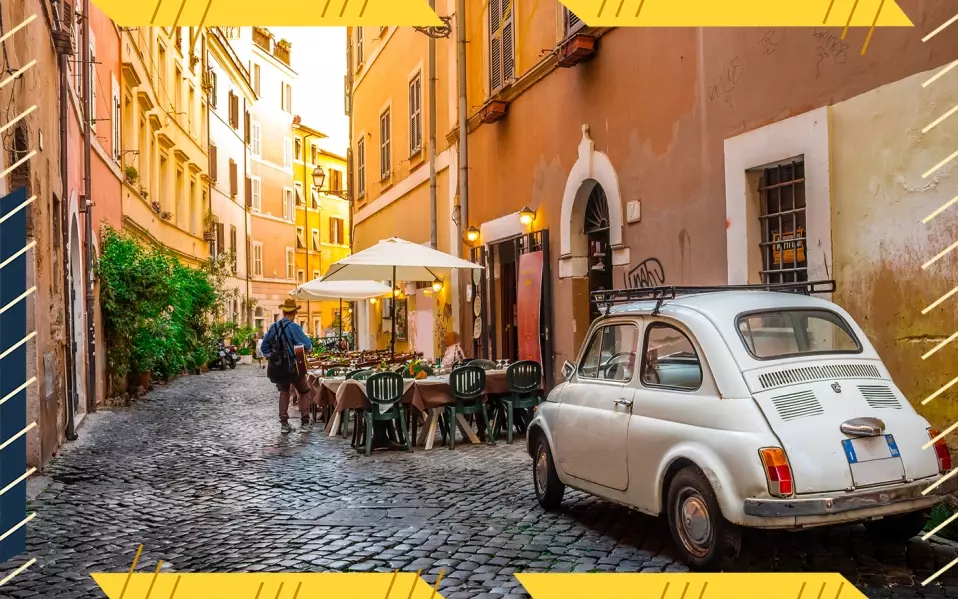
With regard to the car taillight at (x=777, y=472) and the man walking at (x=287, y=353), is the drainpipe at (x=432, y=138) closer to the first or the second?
the man walking at (x=287, y=353)

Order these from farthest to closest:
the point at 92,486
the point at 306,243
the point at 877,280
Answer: the point at 306,243, the point at 92,486, the point at 877,280

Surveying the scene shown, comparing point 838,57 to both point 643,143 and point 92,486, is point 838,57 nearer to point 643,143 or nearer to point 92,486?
point 643,143

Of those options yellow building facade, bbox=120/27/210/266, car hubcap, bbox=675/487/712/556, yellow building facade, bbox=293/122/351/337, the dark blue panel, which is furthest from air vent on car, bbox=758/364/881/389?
yellow building facade, bbox=293/122/351/337

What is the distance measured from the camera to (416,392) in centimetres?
988

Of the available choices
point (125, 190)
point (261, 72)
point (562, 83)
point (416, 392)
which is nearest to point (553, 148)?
point (562, 83)

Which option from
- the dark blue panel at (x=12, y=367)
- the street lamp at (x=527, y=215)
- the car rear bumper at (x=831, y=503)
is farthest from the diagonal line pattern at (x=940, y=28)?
the street lamp at (x=527, y=215)

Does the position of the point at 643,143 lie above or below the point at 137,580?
→ above

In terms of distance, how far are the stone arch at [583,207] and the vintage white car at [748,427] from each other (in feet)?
15.3

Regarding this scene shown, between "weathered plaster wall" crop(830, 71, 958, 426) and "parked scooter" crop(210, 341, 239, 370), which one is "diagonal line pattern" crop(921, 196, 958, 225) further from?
"parked scooter" crop(210, 341, 239, 370)

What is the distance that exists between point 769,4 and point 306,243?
44430mm
